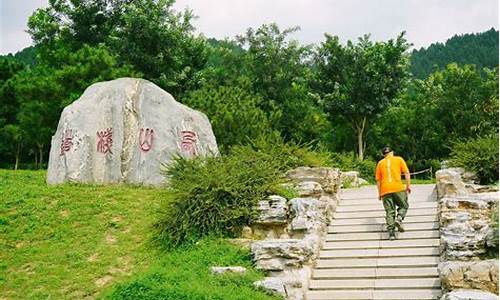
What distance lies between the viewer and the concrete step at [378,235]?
9.44 meters

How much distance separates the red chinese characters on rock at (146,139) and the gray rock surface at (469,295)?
8.32m

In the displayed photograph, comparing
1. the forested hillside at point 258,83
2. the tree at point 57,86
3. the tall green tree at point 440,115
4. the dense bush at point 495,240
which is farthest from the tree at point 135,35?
the dense bush at point 495,240

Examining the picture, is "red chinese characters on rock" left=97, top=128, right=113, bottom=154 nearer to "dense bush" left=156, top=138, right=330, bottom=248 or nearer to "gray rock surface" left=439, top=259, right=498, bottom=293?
"dense bush" left=156, top=138, right=330, bottom=248

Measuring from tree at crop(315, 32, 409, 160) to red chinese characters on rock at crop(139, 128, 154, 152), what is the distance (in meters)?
11.6

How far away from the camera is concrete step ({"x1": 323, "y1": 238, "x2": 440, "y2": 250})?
9145 mm

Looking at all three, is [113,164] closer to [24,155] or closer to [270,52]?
[270,52]

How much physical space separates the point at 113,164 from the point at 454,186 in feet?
24.1

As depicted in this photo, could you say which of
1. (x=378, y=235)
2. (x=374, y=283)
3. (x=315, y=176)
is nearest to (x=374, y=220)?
(x=378, y=235)

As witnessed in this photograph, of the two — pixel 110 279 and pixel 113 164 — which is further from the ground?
pixel 113 164

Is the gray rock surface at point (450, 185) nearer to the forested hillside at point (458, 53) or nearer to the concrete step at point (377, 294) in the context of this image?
the concrete step at point (377, 294)

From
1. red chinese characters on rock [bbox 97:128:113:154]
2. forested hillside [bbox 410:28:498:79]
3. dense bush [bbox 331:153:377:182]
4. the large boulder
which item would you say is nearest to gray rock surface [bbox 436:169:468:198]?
the large boulder

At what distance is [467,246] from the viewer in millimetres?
7891

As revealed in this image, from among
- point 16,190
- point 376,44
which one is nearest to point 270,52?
point 376,44

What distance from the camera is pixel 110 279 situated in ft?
28.2
